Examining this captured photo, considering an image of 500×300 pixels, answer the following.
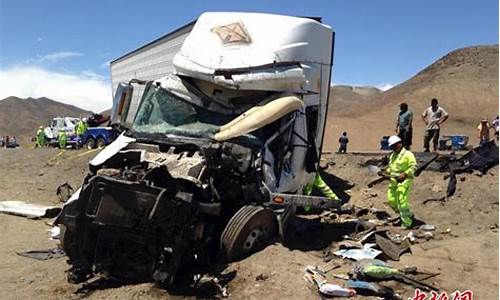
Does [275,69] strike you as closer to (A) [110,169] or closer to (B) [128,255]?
(A) [110,169]

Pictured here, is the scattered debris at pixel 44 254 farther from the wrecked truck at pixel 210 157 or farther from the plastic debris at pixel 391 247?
the plastic debris at pixel 391 247

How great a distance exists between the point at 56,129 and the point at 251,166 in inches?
1008

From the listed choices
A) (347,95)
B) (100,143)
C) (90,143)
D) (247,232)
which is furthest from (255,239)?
(347,95)

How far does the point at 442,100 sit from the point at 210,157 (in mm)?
41455

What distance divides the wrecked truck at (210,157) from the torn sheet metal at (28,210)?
12.1 ft

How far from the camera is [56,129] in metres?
29.8

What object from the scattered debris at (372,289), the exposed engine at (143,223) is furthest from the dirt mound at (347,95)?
the scattered debris at (372,289)

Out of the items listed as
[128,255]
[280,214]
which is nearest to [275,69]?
[280,214]

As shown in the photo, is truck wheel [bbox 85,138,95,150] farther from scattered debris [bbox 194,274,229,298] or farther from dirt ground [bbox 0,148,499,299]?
scattered debris [bbox 194,274,229,298]

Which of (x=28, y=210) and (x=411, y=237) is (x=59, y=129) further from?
(x=411, y=237)

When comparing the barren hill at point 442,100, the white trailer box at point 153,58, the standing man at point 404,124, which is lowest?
the standing man at point 404,124

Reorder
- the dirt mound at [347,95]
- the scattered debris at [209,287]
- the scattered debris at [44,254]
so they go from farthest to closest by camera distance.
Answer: the dirt mound at [347,95]
the scattered debris at [44,254]
the scattered debris at [209,287]

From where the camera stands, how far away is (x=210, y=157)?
19.9ft

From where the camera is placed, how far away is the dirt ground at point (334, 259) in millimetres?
5449
